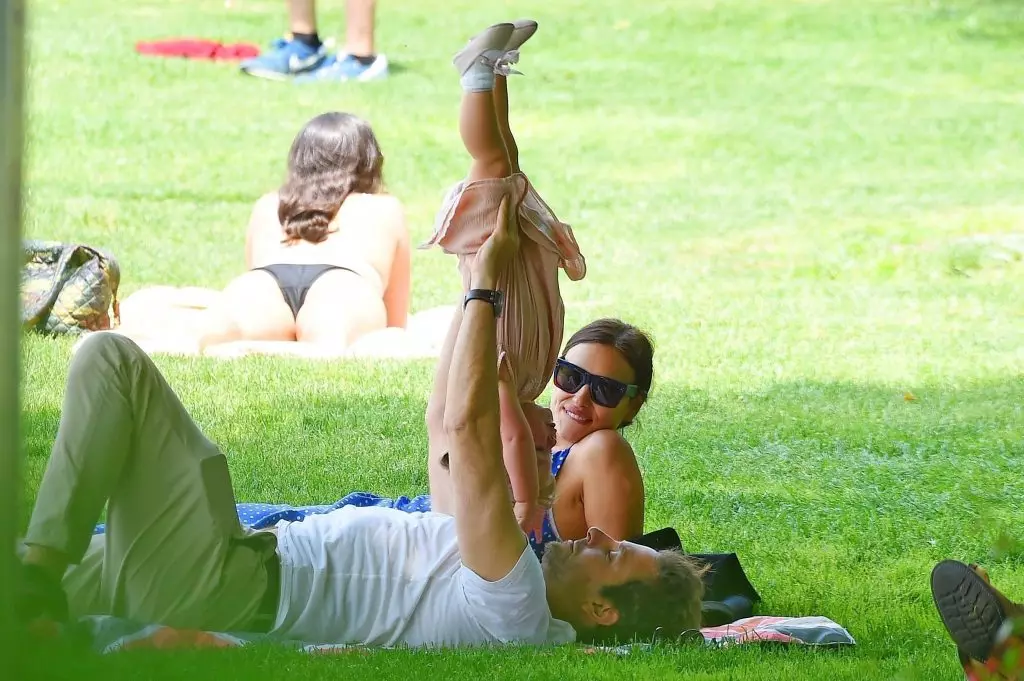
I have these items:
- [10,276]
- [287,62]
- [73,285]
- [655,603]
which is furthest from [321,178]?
[287,62]

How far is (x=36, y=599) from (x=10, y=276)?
0.30 metres

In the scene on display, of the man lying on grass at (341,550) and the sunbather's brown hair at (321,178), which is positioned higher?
the sunbather's brown hair at (321,178)

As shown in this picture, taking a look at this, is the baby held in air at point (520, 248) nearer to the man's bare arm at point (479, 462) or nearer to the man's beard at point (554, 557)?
the man's beard at point (554, 557)

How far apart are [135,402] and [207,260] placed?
614 cm

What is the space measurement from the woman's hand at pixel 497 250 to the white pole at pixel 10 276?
6.92ft

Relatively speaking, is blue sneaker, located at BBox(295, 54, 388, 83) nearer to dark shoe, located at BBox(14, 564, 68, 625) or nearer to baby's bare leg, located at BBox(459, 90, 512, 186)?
baby's bare leg, located at BBox(459, 90, 512, 186)

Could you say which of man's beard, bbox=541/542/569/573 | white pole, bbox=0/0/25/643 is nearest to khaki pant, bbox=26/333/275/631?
man's beard, bbox=541/542/569/573

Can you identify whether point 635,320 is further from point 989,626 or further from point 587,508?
point 989,626

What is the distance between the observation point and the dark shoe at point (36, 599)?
3.64 feet

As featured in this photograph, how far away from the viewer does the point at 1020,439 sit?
5.83 metres

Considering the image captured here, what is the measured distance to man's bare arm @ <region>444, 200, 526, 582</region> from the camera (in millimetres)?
3016

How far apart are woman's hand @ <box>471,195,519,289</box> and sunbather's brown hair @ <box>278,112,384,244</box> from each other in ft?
11.4

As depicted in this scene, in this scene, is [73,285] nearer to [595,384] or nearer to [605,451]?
[595,384]

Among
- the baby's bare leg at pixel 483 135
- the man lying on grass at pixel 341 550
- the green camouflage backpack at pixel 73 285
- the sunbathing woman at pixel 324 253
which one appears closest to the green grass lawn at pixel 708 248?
the man lying on grass at pixel 341 550
